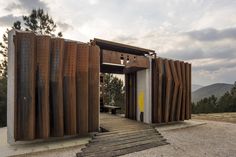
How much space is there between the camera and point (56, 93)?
5965 mm

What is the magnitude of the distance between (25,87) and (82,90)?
5.88 ft

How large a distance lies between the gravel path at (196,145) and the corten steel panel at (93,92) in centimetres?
194

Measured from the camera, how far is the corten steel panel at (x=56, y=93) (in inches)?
234

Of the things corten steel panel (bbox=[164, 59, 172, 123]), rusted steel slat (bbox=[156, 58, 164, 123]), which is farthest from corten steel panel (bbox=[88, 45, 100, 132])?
corten steel panel (bbox=[164, 59, 172, 123])

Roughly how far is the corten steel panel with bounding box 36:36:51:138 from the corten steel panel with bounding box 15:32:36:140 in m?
0.17

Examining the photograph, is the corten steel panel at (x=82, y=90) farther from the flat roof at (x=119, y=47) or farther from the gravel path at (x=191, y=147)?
the flat roof at (x=119, y=47)

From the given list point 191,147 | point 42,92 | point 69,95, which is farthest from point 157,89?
point 42,92

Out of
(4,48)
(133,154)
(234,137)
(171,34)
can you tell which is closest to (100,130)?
(133,154)

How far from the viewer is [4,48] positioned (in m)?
17.0

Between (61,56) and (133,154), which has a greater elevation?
(61,56)

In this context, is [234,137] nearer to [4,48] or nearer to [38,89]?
[38,89]

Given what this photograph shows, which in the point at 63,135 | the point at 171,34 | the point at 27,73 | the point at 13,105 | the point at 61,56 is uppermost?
the point at 171,34

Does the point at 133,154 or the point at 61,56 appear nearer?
the point at 133,154

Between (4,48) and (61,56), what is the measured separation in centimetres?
1414
